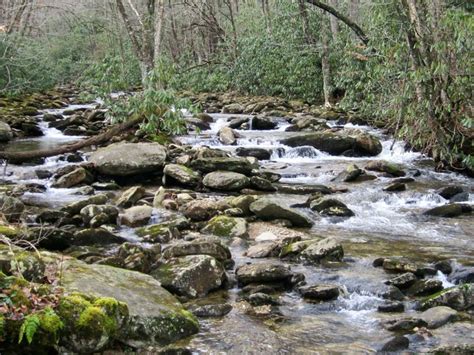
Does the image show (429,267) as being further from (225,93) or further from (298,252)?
(225,93)

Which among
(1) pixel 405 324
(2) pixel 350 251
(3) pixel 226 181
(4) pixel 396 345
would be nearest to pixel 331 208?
(2) pixel 350 251

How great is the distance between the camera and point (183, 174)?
10438 millimetres

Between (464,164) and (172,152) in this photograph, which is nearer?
(464,164)

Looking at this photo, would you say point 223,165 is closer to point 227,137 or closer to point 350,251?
point 227,137

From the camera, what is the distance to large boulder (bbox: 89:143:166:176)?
1068cm

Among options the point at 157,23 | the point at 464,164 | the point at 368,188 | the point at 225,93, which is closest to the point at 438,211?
the point at 368,188

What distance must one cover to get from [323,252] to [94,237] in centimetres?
291

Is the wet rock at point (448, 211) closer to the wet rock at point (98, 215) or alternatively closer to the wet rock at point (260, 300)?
the wet rock at point (260, 300)

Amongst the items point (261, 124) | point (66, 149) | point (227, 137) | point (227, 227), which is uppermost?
point (66, 149)

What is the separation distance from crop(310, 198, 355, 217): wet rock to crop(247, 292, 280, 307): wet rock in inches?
139

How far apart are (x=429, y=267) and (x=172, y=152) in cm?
782

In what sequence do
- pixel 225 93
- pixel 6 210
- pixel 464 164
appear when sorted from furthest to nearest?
1. pixel 225 93
2. pixel 464 164
3. pixel 6 210

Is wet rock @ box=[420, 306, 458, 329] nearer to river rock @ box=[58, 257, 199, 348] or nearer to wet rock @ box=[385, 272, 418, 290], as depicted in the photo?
wet rock @ box=[385, 272, 418, 290]

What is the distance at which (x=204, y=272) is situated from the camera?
5.54 meters
